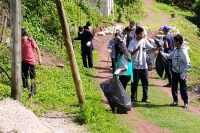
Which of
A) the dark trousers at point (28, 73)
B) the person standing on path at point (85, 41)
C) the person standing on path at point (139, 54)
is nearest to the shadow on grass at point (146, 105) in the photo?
the person standing on path at point (139, 54)

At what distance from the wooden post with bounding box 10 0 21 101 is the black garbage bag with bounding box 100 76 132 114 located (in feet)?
7.06

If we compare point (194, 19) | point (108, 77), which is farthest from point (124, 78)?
point (194, 19)

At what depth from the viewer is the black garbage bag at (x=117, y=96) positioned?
11156mm

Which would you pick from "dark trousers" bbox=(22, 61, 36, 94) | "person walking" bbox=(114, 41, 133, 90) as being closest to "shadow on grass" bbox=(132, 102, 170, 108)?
"person walking" bbox=(114, 41, 133, 90)

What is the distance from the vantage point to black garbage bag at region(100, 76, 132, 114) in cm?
1116

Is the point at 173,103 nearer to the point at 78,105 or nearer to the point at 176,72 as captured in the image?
the point at 176,72

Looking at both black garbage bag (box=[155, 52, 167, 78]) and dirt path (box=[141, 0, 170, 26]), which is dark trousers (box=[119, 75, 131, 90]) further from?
dirt path (box=[141, 0, 170, 26])

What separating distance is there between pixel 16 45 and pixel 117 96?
265 cm

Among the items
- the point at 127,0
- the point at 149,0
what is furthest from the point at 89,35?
the point at 149,0

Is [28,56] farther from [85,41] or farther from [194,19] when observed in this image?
[194,19]

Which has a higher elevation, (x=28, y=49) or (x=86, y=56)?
(x=28, y=49)

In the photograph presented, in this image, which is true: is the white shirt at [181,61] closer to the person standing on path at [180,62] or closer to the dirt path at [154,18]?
the person standing on path at [180,62]

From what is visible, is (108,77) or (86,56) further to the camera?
(86,56)

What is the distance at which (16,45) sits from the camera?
32.4 ft
